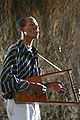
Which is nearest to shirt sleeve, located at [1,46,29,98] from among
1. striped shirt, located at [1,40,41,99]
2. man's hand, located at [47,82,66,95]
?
striped shirt, located at [1,40,41,99]

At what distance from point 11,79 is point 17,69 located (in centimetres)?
7

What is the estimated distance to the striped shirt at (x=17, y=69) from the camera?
1715 mm

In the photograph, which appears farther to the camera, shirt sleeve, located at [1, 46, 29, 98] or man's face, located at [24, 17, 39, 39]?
man's face, located at [24, 17, 39, 39]

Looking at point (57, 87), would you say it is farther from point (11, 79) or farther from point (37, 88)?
point (11, 79)

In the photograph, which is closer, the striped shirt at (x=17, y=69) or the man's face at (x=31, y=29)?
the striped shirt at (x=17, y=69)

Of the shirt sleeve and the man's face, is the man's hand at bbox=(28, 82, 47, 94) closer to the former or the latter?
the shirt sleeve

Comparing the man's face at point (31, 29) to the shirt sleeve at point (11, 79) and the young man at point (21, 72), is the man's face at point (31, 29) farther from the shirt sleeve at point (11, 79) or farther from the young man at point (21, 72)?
the shirt sleeve at point (11, 79)

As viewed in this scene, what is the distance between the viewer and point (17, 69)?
5.73 ft

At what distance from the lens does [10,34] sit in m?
3.11

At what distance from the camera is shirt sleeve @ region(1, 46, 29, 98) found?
5.61ft

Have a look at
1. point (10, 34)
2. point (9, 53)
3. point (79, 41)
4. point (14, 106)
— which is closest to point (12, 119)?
point (14, 106)

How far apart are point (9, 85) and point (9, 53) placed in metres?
0.17

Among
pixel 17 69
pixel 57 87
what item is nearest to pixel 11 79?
pixel 17 69

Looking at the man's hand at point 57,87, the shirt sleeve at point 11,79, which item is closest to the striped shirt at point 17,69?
the shirt sleeve at point 11,79
